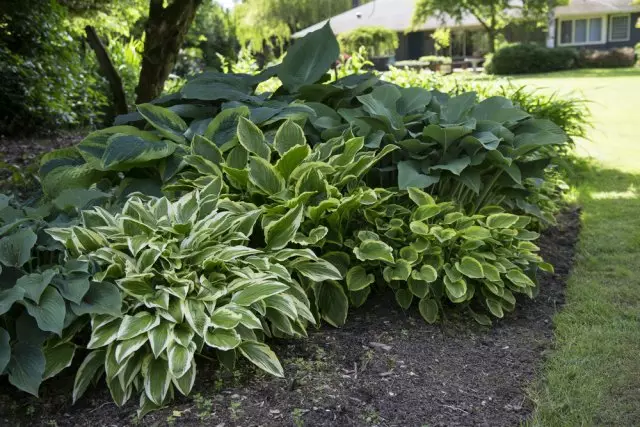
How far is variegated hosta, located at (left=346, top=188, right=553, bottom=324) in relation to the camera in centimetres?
316

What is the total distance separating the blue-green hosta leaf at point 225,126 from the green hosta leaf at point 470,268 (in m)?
1.34

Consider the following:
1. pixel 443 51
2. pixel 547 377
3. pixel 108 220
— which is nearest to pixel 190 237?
pixel 108 220

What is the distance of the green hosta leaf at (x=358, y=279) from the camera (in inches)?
124

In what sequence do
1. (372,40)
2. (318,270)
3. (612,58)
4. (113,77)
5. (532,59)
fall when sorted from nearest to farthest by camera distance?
(318,270) < (113,77) < (612,58) < (532,59) < (372,40)

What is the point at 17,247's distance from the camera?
8.24ft

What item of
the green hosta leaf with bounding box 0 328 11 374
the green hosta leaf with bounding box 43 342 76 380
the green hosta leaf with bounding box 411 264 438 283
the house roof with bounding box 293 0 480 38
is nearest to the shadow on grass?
the green hosta leaf with bounding box 411 264 438 283

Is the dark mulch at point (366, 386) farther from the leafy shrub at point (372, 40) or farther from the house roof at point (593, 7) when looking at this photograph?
the house roof at point (593, 7)

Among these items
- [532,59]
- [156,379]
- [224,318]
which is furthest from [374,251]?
[532,59]

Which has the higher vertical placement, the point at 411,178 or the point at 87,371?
the point at 411,178

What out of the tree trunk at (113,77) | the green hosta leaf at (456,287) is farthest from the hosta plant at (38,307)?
the tree trunk at (113,77)

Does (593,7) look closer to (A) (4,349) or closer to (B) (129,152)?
(B) (129,152)

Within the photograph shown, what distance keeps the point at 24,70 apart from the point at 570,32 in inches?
1449

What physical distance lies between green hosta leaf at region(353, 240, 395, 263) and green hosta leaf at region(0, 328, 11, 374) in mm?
1502

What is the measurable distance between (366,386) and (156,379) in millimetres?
782
